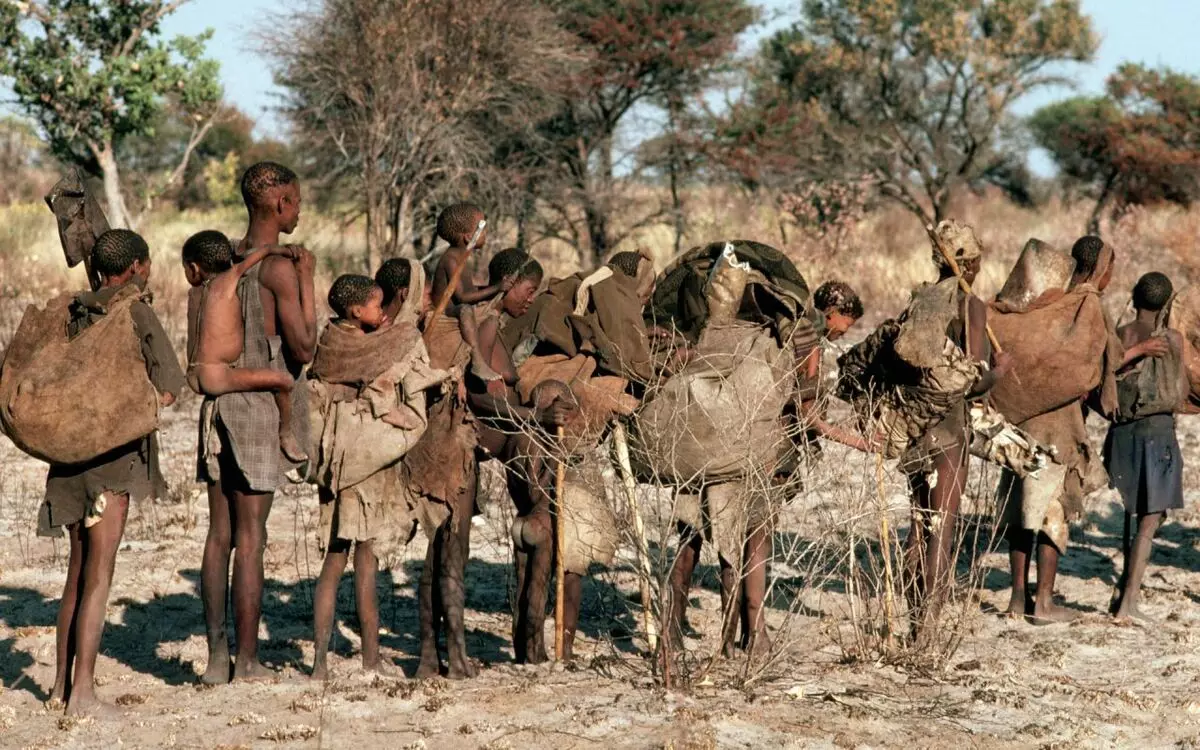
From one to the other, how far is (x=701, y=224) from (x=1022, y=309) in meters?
15.4

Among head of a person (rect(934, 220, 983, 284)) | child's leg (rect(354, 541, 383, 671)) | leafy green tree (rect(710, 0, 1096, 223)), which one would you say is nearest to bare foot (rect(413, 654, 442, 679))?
child's leg (rect(354, 541, 383, 671))

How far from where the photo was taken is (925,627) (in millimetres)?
6098

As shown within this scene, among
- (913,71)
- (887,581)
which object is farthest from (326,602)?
(913,71)

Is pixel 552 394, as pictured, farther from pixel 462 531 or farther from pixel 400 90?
pixel 400 90

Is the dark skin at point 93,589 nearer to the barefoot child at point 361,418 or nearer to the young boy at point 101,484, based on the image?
the young boy at point 101,484

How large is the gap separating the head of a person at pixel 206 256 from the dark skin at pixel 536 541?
50.4 inches

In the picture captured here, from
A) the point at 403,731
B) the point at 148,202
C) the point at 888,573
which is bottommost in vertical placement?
the point at 403,731

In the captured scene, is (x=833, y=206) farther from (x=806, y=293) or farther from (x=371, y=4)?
(x=806, y=293)

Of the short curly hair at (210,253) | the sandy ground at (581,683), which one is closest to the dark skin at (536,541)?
the sandy ground at (581,683)

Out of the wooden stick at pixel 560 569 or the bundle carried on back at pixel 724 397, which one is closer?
the bundle carried on back at pixel 724 397

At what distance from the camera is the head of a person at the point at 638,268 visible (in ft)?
20.3

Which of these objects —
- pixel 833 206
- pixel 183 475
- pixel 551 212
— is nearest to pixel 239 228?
pixel 551 212

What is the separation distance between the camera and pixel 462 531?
6.10 metres

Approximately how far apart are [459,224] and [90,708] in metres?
2.14
